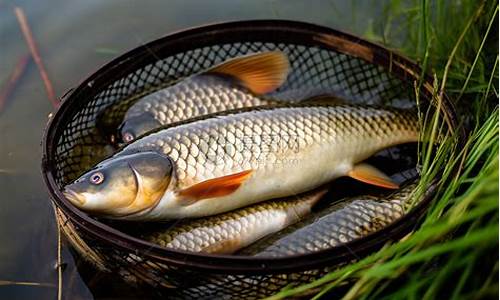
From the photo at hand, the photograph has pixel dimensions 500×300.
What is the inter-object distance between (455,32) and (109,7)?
1.45m

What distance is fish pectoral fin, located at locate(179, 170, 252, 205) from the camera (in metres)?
1.84

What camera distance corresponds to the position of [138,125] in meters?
2.18

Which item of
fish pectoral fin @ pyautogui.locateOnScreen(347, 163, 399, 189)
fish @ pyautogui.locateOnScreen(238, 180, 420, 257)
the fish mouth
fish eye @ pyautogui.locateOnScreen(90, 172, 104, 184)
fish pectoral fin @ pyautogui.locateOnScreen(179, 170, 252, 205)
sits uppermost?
fish eye @ pyautogui.locateOnScreen(90, 172, 104, 184)

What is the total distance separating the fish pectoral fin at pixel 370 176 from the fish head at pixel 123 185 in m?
0.55

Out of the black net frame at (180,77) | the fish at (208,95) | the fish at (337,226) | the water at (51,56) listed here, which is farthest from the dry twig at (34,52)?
the fish at (337,226)

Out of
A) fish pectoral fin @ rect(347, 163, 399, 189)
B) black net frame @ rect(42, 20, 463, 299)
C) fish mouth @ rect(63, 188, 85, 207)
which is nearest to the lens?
black net frame @ rect(42, 20, 463, 299)

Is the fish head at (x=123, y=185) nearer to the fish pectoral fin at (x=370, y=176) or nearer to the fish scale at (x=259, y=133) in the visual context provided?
the fish scale at (x=259, y=133)

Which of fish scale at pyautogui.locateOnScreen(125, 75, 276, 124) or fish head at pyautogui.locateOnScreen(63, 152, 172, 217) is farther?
fish scale at pyautogui.locateOnScreen(125, 75, 276, 124)

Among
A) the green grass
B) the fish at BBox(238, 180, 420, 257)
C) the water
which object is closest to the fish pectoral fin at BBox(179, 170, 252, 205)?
the fish at BBox(238, 180, 420, 257)

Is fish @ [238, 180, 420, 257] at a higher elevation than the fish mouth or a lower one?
lower

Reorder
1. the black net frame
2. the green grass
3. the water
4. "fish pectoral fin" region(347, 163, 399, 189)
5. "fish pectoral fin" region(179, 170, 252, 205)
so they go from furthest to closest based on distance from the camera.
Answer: the water
"fish pectoral fin" region(347, 163, 399, 189)
"fish pectoral fin" region(179, 170, 252, 205)
the black net frame
the green grass

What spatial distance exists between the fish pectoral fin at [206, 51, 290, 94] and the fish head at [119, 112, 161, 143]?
233 millimetres

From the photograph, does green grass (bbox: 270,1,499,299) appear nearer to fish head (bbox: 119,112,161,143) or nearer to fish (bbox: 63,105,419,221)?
fish (bbox: 63,105,419,221)

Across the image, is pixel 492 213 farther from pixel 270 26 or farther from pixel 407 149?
pixel 270 26
